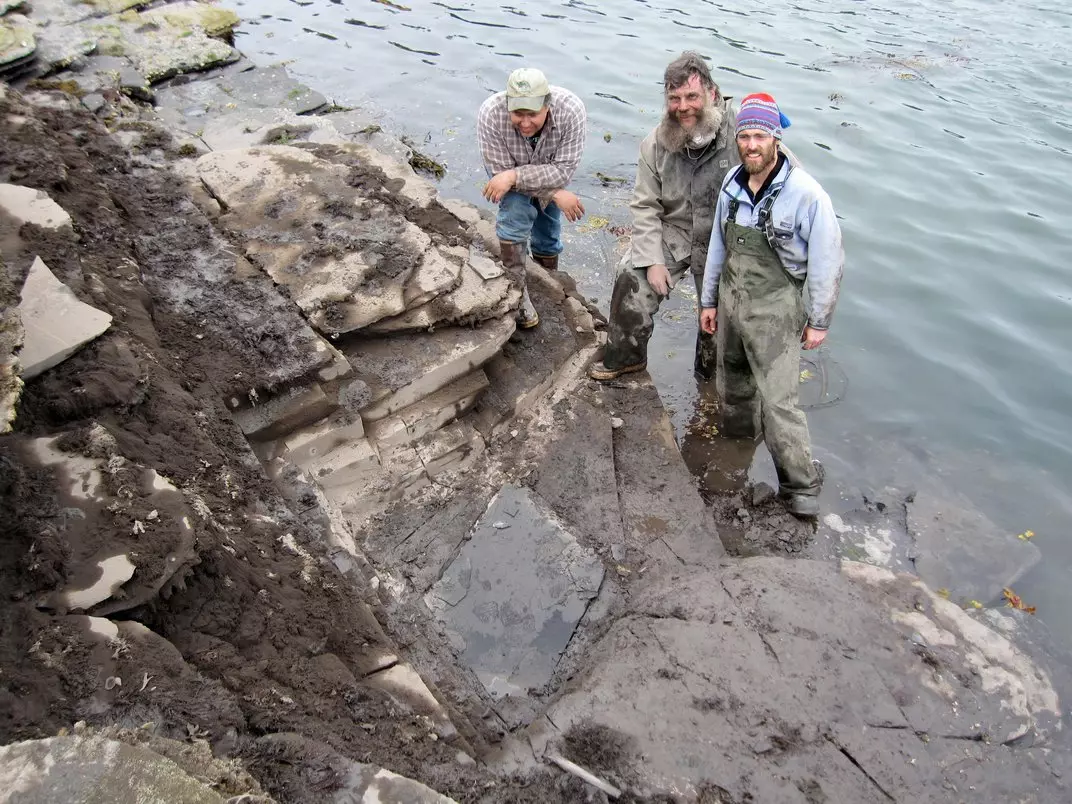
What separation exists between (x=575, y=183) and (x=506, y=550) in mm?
5499

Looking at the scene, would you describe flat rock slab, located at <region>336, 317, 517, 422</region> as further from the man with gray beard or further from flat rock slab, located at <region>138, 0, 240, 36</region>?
flat rock slab, located at <region>138, 0, 240, 36</region>

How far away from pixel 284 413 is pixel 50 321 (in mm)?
1148

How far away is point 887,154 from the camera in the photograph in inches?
339

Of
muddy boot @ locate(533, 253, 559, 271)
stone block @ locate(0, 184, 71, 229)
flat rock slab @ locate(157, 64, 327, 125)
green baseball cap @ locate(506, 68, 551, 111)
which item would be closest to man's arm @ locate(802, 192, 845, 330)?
green baseball cap @ locate(506, 68, 551, 111)

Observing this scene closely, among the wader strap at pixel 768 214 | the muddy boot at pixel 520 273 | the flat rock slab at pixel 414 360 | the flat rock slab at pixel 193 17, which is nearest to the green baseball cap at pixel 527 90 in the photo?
the muddy boot at pixel 520 273

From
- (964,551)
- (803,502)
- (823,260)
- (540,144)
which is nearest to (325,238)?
(540,144)

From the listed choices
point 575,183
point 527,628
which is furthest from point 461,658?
point 575,183

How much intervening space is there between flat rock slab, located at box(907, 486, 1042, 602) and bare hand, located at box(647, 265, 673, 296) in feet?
7.33

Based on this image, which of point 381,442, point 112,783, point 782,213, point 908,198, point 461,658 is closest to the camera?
point 112,783

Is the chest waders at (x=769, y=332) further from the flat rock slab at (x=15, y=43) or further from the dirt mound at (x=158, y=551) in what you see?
the flat rock slab at (x=15, y=43)

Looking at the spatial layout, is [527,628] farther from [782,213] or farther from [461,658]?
[782,213]

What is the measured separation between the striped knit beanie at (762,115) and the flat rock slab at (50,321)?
3286mm

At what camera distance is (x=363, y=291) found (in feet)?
14.9

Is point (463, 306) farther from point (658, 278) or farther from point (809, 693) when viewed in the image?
point (809, 693)
